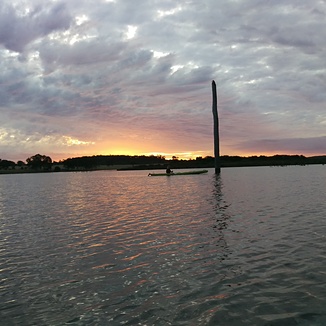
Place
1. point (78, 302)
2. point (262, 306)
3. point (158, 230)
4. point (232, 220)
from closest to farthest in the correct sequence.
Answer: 1. point (262, 306)
2. point (78, 302)
3. point (158, 230)
4. point (232, 220)

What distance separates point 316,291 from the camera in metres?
7.83

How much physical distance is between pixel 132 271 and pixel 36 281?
114 inches

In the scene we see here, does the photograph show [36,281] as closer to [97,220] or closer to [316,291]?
[316,291]

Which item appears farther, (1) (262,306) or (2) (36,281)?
(2) (36,281)

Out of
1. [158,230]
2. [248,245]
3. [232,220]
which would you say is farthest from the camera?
[232,220]

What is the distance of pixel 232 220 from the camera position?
18.6 meters

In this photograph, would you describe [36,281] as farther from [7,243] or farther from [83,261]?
[7,243]

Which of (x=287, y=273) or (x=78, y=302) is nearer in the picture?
(x=78, y=302)

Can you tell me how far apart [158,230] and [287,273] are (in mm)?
8237

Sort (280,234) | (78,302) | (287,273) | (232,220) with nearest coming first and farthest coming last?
(78,302)
(287,273)
(280,234)
(232,220)

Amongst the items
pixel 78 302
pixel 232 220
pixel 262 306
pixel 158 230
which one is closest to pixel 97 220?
pixel 158 230

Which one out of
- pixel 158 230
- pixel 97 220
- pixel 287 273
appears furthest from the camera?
pixel 97 220

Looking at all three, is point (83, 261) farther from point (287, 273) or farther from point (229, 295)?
point (287, 273)

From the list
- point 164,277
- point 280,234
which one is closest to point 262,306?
point 164,277
